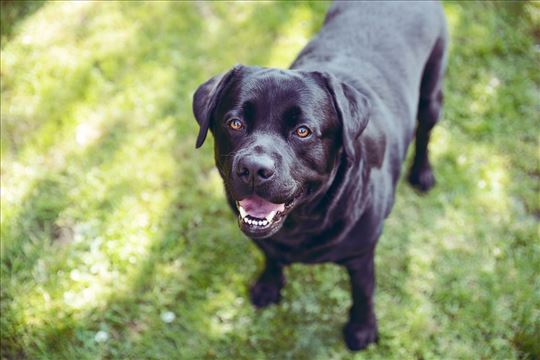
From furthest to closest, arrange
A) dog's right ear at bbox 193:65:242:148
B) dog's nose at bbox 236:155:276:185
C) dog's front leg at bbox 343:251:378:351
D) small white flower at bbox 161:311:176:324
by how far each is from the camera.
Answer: small white flower at bbox 161:311:176:324 < dog's front leg at bbox 343:251:378:351 < dog's right ear at bbox 193:65:242:148 < dog's nose at bbox 236:155:276:185

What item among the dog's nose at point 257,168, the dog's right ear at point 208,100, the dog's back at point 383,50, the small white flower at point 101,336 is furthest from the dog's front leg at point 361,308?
the small white flower at point 101,336

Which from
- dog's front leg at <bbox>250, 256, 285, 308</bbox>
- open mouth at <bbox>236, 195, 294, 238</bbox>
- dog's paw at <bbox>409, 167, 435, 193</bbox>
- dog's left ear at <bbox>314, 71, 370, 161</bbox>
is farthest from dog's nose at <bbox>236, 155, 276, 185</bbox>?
dog's paw at <bbox>409, 167, 435, 193</bbox>

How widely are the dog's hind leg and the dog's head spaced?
1.19 meters

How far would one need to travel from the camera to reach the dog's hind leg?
3166 mm

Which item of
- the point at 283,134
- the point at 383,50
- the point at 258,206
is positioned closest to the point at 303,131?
the point at 283,134

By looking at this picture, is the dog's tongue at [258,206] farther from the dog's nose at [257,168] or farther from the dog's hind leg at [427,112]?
the dog's hind leg at [427,112]

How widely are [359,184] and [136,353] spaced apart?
5.15 ft

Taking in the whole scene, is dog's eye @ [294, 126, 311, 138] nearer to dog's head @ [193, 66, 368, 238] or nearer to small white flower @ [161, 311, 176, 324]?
dog's head @ [193, 66, 368, 238]

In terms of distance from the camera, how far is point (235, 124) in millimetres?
2148

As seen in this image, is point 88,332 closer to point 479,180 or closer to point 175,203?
point 175,203

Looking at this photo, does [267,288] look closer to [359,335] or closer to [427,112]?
[359,335]

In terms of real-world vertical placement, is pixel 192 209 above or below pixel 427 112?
below

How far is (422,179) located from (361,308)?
3.92ft

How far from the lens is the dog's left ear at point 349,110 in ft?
6.81
